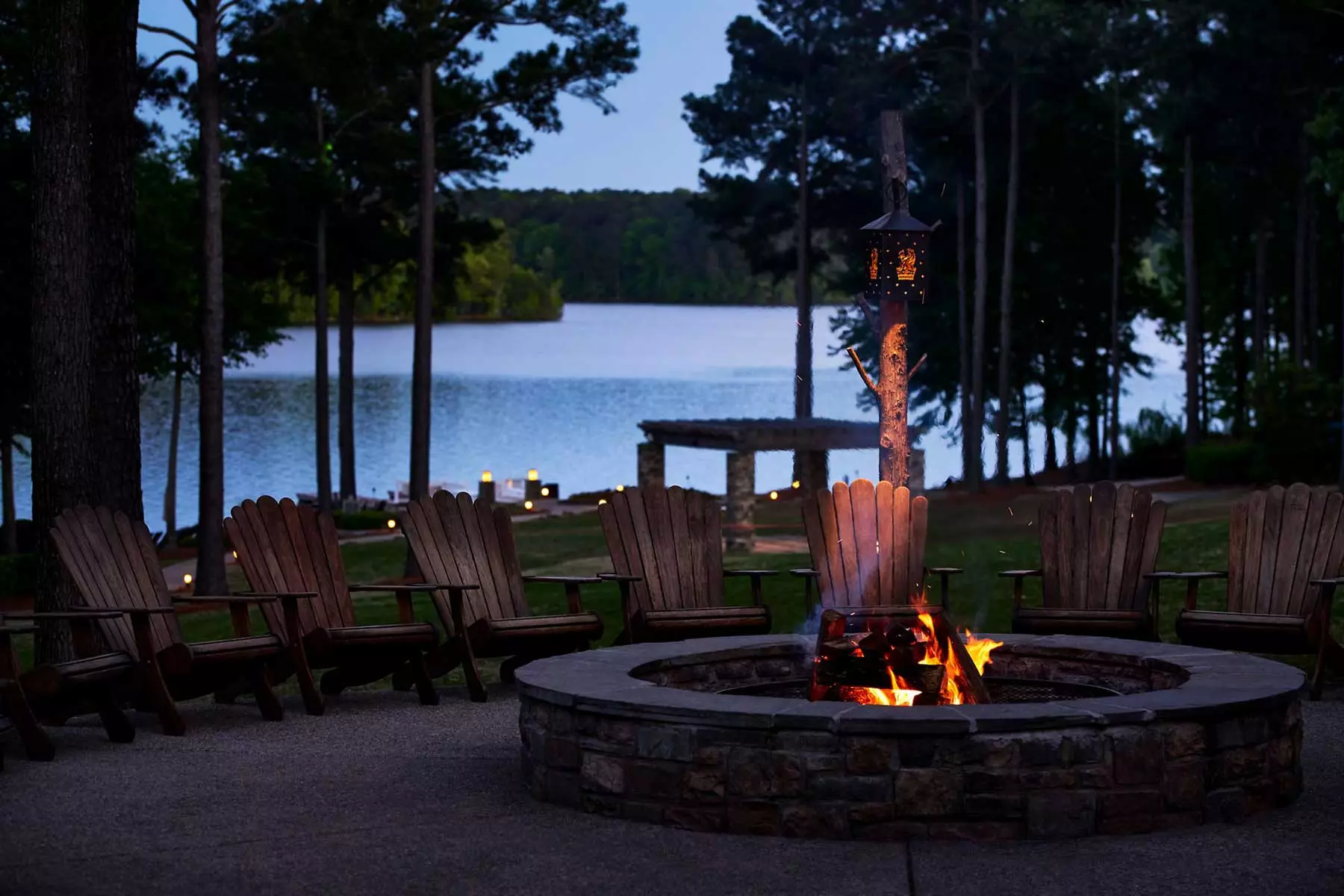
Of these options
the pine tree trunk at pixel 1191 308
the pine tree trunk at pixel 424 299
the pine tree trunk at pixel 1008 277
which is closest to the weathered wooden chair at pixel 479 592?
the pine tree trunk at pixel 424 299

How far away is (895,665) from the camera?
602 cm

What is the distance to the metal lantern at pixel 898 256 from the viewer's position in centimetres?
764

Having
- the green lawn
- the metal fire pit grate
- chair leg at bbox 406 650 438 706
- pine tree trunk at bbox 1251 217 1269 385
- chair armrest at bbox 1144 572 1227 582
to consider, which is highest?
pine tree trunk at bbox 1251 217 1269 385

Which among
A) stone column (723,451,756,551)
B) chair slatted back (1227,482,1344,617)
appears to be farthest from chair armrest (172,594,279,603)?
stone column (723,451,756,551)

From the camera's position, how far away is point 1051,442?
38062mm

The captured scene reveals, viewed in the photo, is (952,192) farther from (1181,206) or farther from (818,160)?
(1181,206)

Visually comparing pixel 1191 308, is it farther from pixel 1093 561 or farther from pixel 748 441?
pixel 1093 561

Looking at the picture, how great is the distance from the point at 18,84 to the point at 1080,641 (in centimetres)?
1769

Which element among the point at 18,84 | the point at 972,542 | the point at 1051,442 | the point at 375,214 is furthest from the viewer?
the point at 1051,442

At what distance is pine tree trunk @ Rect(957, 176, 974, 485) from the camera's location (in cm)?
3253

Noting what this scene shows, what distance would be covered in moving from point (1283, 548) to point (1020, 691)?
1.74 metres

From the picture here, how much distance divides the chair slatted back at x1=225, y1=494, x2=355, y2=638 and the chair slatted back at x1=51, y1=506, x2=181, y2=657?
0.42 m

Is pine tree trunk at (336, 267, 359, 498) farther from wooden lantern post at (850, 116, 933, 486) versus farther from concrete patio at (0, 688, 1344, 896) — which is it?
concrete patio at (0, 688, 1344, 896)

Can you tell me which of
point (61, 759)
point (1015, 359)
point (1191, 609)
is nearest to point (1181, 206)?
point (1015, 359)
